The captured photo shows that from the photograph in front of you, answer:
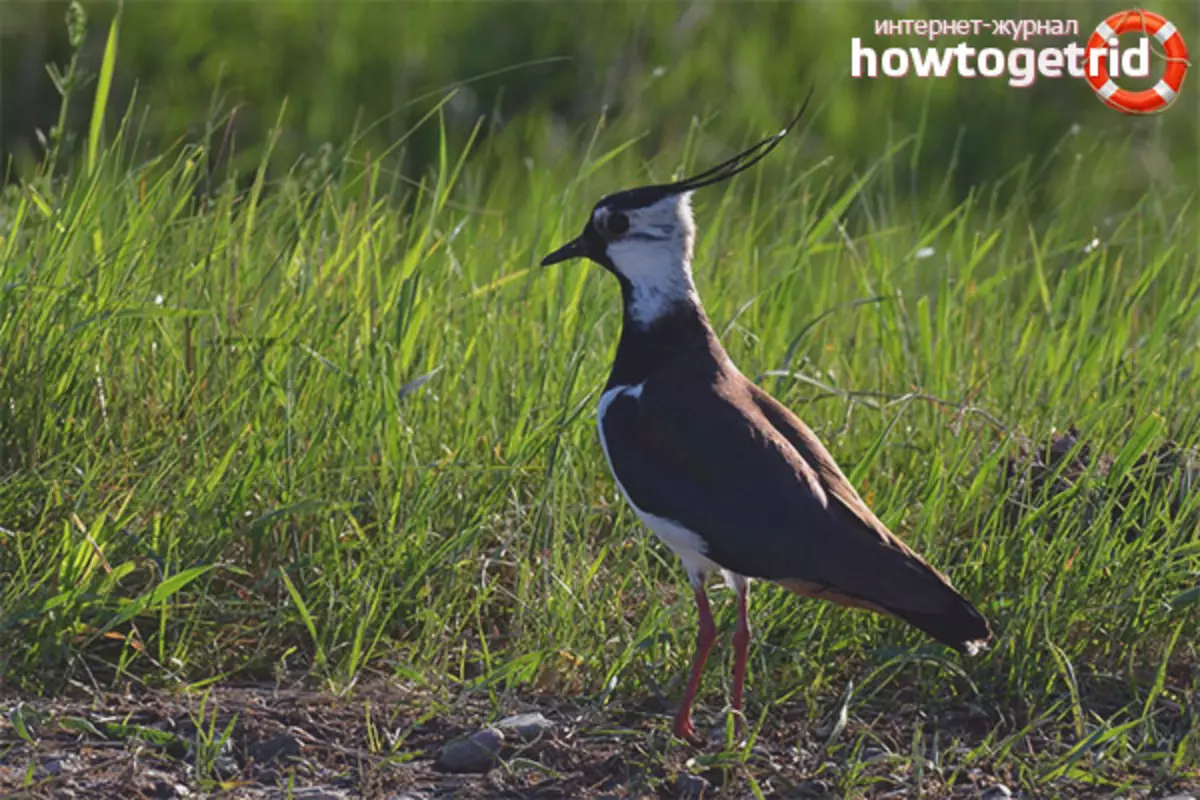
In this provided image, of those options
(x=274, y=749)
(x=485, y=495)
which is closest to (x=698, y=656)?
(x=485, y=495)

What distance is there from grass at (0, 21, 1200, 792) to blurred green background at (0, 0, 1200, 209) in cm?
290

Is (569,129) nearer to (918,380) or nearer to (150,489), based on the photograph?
(918,380)

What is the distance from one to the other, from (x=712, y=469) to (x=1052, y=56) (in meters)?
5.32

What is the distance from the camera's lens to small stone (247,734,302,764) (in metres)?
3.71

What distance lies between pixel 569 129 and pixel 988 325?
320 cm

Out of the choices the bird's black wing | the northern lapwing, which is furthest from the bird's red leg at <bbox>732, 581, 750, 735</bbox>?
the bird's black wing

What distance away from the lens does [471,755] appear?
3.73 metres

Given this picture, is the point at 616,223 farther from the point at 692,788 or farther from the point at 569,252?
the point at 692,788

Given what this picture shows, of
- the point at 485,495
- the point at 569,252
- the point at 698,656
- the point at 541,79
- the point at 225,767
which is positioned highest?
the point at 569,252

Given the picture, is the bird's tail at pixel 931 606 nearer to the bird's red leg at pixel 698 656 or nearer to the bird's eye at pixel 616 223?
the bird's red leg at pixel 698 656

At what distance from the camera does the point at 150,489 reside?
13.9 ft

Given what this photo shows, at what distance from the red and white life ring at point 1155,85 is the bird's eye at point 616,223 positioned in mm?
2898

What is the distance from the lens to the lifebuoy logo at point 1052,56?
282 inches

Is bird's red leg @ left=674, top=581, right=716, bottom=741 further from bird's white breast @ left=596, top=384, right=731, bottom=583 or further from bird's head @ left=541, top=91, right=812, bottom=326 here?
bird's head @ left=541, top=91, right=812, bottom=326
